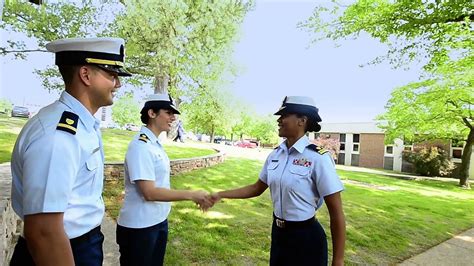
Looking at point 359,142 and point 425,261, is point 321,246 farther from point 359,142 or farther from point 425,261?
point 359,142

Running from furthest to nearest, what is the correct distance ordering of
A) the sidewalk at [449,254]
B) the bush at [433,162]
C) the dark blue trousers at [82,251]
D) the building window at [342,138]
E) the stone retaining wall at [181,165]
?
the building window at [342,138]
the bush at [433,162]
the stone retaining wall at [181,165]
the sidewalk at [449,254]
the dark blue trousers at [82,251]

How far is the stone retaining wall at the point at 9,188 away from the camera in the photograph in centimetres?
286

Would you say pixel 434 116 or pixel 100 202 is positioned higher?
pixel 434 116

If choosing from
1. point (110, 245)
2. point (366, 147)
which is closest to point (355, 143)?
point (366, 147)

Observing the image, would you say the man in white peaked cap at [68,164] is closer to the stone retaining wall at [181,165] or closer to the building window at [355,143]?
the stone retaining wall at [181,165]

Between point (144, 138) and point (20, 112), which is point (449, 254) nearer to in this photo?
point (144, 138)

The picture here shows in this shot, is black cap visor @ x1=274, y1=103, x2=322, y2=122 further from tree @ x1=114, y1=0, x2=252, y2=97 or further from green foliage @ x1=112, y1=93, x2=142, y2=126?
green foliage @ x1=112, y1=93, x2=142, y2=126

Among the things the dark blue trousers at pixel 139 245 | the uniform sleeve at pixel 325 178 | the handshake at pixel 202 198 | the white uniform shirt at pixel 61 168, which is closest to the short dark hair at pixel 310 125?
the uniform sleeve at pixel 325 178

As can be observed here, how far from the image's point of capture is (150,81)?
18594 mm

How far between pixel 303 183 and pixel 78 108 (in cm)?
162

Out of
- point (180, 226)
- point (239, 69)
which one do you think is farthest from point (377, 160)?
point (180, 226)

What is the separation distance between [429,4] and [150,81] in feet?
49.4

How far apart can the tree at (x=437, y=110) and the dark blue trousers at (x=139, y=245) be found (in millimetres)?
15516

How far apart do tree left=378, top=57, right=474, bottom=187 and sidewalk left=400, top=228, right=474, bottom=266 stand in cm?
1003
